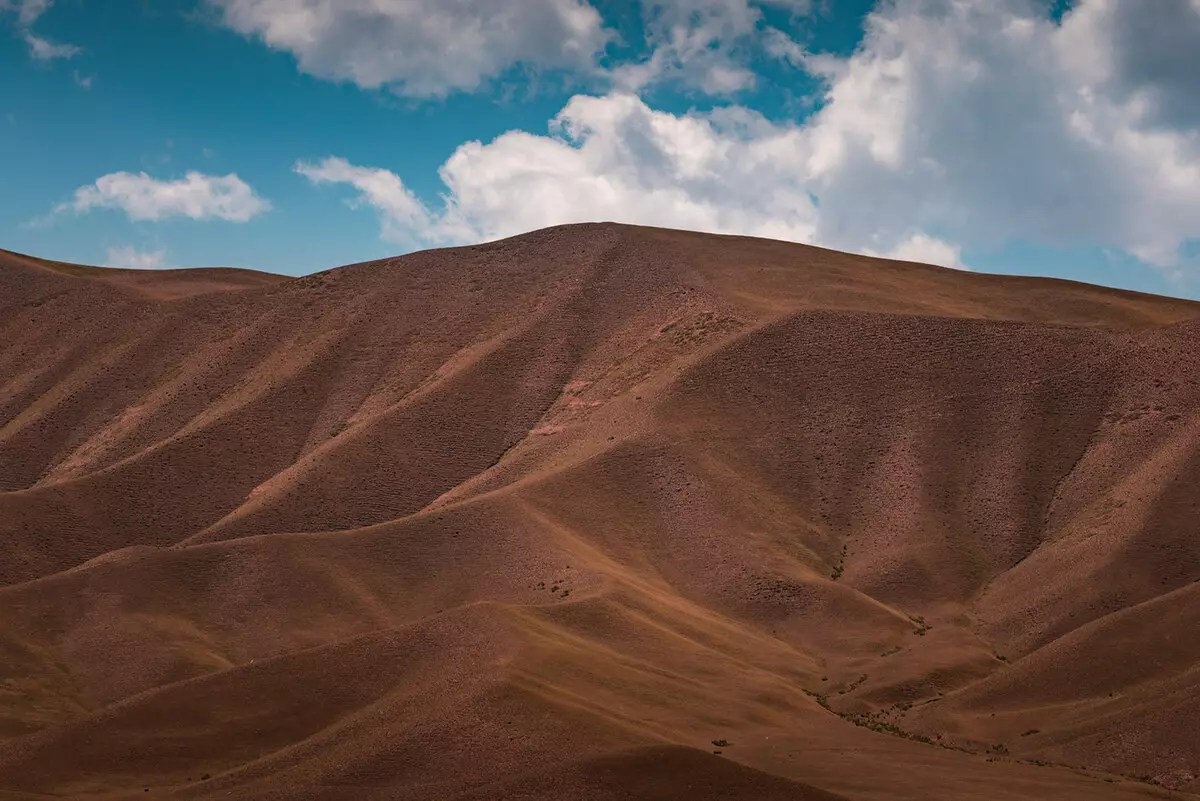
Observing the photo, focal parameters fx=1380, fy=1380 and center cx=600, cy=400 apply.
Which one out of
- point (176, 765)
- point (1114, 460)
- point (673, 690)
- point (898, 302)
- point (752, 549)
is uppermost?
point (898, 302)

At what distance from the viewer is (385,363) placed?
135625 mm

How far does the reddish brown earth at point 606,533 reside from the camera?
5859 cm

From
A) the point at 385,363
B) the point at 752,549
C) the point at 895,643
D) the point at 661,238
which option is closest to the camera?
the point at 895,643

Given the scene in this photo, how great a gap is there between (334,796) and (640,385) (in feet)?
228

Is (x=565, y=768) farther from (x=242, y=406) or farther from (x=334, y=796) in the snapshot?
(x=242, y=406)

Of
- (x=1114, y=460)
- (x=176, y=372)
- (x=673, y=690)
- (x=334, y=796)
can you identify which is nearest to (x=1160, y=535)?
(x=1114, y=460)

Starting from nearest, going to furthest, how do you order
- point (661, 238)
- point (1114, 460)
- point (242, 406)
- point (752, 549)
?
point (752, 549)
point (1114, 460)
point (242, 406)
point (661, 238)

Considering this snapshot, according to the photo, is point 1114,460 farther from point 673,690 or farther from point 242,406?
point 242,406

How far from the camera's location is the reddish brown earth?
5859 cm

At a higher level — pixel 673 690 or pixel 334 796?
pixel 673 690

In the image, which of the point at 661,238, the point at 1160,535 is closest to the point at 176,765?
the point at 1160,535

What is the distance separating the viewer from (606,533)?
9425cm

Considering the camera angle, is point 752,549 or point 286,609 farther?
point 752,549

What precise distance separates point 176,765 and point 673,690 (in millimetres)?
23034
